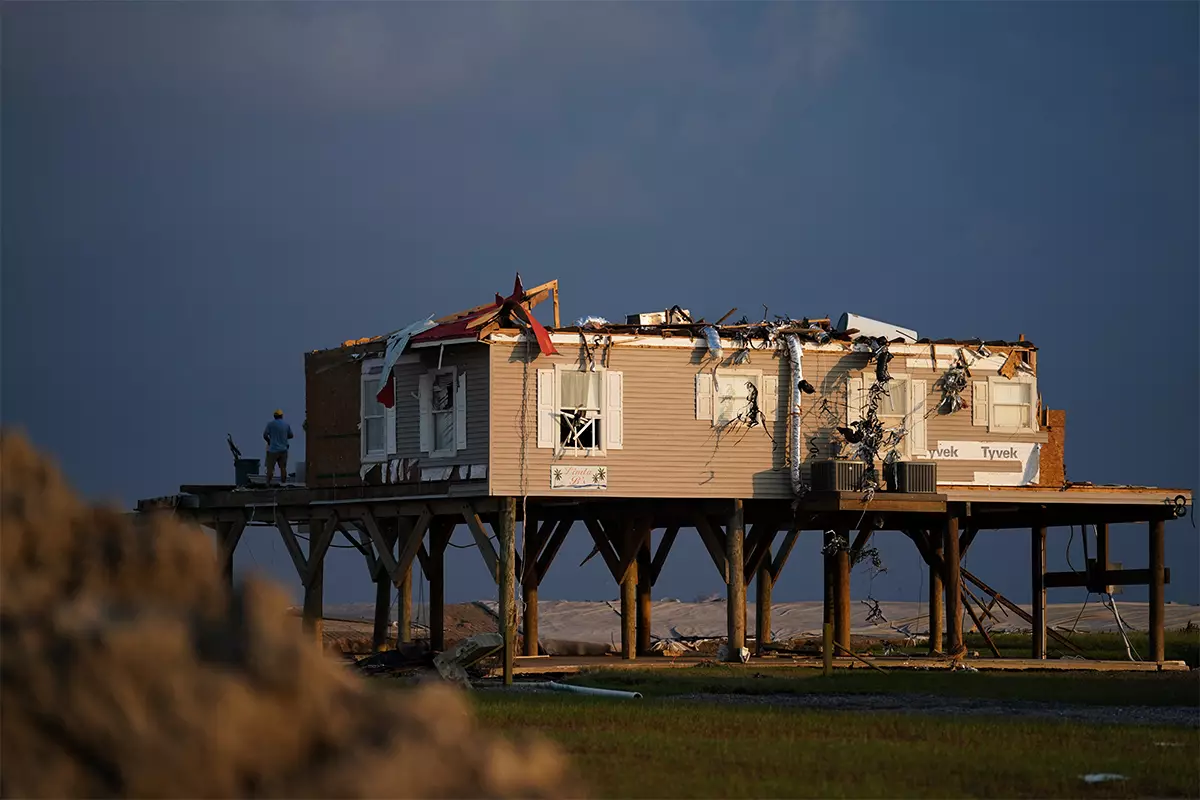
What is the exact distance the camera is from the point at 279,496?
39719mm

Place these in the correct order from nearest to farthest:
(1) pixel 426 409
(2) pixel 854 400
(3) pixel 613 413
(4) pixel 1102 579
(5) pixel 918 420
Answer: (3) pixel 613 413 < (1) pixel 426 409 < (2) pixel 854 400 < (5) pixel 918 420 < (4) pixel 1102 579

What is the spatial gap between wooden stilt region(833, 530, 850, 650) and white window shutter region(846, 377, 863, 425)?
14.9 ft

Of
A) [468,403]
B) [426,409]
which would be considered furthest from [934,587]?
[426,409]

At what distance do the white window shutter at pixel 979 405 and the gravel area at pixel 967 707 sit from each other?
12.3 meters

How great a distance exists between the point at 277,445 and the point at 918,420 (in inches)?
586

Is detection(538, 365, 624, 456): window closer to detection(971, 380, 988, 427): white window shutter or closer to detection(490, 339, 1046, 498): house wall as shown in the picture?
detection(490, 339, 1046, 498): house wall

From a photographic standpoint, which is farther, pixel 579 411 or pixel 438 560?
pixel 438 560

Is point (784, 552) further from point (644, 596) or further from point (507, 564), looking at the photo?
point (507, 564)

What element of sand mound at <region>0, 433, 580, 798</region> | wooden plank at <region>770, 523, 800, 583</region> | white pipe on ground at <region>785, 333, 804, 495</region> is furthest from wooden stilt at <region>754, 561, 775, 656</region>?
sand mound at <region>0, 433, 580, 798</region>

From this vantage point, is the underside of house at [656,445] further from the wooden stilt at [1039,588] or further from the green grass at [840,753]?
the green grass at [840,753]

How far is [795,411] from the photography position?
1490 inches

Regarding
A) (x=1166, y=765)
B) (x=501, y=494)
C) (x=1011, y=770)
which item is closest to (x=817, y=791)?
(x=1011, y=770)

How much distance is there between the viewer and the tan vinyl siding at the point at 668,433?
36.2m

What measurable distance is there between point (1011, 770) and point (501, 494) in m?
19.1
